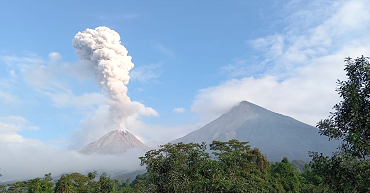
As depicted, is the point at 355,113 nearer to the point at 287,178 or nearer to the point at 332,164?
the point at 332,164

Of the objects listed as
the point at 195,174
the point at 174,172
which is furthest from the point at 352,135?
the point at 174,172

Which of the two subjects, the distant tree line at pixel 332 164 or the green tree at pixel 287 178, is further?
the green tree at pixel 287 178

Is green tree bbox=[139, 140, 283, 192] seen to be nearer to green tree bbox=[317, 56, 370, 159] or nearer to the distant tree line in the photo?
the distant tree line

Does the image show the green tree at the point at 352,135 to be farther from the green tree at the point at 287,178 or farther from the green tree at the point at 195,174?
the green tree at the point at 287,178

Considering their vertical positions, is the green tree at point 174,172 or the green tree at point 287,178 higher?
the green tree at point 174,172

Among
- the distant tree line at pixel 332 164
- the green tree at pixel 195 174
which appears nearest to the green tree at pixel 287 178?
the green tree at pixel 195 174

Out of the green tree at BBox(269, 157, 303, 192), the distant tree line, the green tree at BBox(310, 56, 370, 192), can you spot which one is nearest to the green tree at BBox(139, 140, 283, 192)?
the distant tree line

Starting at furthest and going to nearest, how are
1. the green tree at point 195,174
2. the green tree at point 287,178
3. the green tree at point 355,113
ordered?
the green tree at point 287,178
the green tree at point 195,174
the green tree at point 355,113

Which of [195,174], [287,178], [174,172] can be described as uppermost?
[174,172]

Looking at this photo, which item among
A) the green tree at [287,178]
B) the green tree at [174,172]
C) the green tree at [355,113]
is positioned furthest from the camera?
the green tree at [287,178]

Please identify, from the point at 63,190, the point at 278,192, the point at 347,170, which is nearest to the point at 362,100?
the point at 347,170

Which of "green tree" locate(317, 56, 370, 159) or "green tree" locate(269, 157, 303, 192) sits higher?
"green tree" locate(317, 56, 370, 159)
